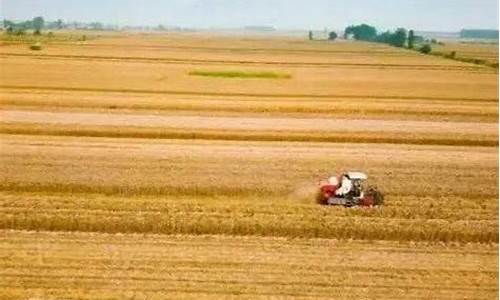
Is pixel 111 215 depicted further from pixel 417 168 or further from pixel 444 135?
pixel 444 135

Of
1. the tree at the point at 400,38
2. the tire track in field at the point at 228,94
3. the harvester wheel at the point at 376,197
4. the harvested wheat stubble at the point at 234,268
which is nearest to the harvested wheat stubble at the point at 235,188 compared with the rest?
the harvester wheel at the point at 376,197

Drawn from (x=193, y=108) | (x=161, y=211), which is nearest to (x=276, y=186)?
(x=161, y=211)

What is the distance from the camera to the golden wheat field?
11680 millimetres

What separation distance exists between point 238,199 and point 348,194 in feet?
8.98

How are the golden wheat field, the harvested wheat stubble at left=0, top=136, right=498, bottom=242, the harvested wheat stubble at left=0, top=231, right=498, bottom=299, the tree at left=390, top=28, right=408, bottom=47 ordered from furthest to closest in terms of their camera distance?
1. the tree at left=390, top=28, right=408, bottom=47
2. the harvested wheat stubble at left=0, top=136, right=498, bottom=242
3. the golden wheat field
4. the harvested wheat stubble at left=0, top=231, right=498, bottom=299

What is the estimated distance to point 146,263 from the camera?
12164mm

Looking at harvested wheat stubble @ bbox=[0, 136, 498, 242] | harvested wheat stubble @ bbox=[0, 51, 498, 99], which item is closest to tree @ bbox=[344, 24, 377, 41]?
harvested wheat stubble @ bbox=[0, 51, 498, 99]

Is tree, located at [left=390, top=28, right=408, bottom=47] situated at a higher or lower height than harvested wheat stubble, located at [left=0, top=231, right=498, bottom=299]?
higher

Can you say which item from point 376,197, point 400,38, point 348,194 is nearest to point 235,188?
point 348,194

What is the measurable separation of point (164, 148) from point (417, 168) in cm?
811

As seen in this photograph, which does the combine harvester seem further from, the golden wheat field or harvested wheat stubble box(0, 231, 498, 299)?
harvested wheat stubble box(0, 231, 498, 299)

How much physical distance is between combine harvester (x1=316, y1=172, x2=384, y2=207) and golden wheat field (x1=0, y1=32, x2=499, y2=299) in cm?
30

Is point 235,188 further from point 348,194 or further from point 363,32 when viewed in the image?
point 363,32

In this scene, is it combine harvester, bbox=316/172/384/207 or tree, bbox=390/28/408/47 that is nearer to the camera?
combine harvester, bbox=316/172/384/207
